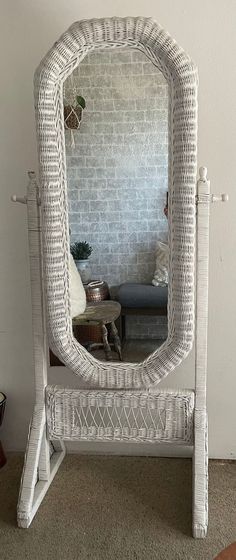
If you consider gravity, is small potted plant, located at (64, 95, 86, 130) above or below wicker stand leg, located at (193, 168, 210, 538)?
above

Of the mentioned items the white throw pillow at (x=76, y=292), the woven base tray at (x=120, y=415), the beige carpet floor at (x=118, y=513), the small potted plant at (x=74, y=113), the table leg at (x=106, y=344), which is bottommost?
the beige carpet floor at (x=118, y=513)

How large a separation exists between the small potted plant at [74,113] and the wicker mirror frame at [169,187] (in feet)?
0.13

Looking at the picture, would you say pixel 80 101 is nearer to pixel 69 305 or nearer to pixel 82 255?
pixel 82 255

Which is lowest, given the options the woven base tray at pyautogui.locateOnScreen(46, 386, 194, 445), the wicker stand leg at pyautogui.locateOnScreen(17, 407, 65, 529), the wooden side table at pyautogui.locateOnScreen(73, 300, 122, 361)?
the wicker stand leg at pyautogui.locateOnScreen(17, 407, 65, 529)

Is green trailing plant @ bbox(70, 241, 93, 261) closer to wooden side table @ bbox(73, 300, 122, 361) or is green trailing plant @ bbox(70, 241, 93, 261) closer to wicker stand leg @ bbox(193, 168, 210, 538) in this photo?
wooden side table @ bbox(73, 300, 122, 361)

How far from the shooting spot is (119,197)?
1.58 meters

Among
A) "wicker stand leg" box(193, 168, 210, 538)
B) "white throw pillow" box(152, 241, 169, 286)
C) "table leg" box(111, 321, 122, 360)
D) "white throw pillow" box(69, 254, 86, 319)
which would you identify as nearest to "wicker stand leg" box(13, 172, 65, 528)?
"white throw pillow" box(69, 254, 86, 319)

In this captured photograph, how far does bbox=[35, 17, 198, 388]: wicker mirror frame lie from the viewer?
143 centimetres

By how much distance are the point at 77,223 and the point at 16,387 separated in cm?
73

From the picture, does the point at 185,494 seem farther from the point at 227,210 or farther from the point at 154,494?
the point at 227,210

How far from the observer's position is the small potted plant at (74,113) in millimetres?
1539

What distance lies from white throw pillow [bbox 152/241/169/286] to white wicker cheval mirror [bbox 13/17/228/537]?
0.04m

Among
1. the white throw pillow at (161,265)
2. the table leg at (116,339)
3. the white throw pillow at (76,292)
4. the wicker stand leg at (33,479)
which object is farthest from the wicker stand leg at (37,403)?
the white throw pillow at (161,265)

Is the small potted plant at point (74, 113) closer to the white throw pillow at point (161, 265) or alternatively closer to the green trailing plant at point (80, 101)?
the green trailing plant at point (80, 101)
